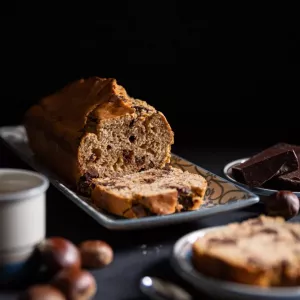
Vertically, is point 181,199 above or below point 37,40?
below

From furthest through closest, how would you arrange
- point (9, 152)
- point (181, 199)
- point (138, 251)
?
point (9, 152) → point (181, 199) → point (138, 251)

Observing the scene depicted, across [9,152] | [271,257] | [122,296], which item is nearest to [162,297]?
[122,296]

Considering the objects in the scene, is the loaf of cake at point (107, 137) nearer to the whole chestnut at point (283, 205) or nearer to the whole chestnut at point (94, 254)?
the whole chestnut at point (283, 205)

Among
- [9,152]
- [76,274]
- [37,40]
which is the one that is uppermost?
[37,40]

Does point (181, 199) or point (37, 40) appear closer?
point (181, 199)

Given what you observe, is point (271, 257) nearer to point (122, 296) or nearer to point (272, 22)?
point (122, 296)

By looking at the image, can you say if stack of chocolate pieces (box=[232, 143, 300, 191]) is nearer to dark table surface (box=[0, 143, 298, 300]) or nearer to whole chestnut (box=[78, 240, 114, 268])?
dark table surface (box=[0, 143, 298, 300])

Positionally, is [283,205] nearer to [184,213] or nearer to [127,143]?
[184,213]

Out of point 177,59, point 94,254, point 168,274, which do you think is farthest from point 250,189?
point 177,59
